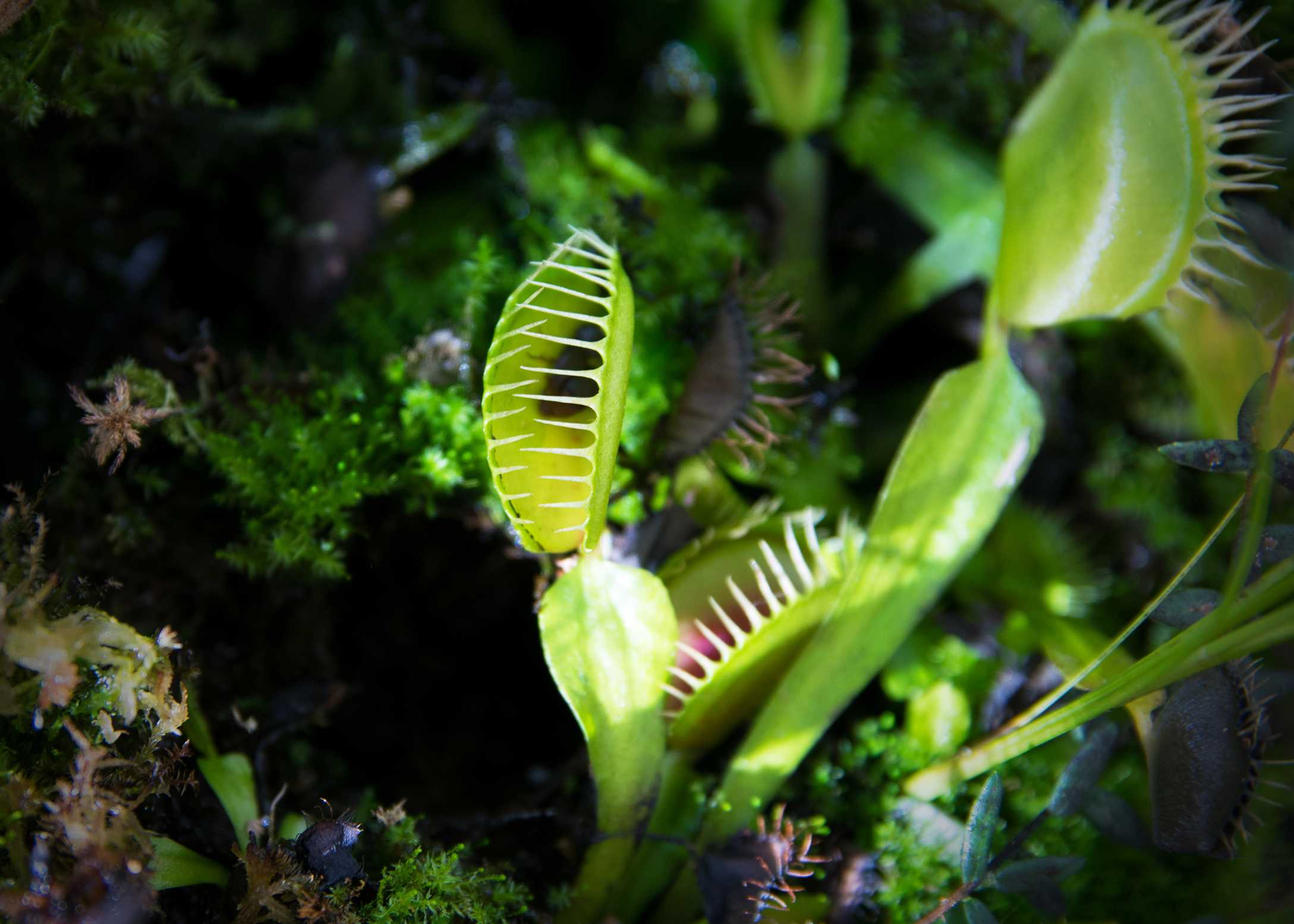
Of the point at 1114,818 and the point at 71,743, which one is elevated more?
the point at 71,743

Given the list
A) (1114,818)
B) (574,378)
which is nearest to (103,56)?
(574,378)

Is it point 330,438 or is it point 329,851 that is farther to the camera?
point 330,438

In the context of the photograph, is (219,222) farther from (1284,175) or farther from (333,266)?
(1284,175)

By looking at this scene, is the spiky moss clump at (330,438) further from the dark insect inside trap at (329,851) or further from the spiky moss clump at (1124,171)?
the spiky moss clump at (1124,171)

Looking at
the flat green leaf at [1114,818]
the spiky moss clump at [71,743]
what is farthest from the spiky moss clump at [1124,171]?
the spiky moss clump at [71,743]

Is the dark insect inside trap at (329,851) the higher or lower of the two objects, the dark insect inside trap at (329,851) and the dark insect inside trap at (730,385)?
the lower

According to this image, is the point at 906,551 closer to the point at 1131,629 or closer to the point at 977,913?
the point at 1131,629
